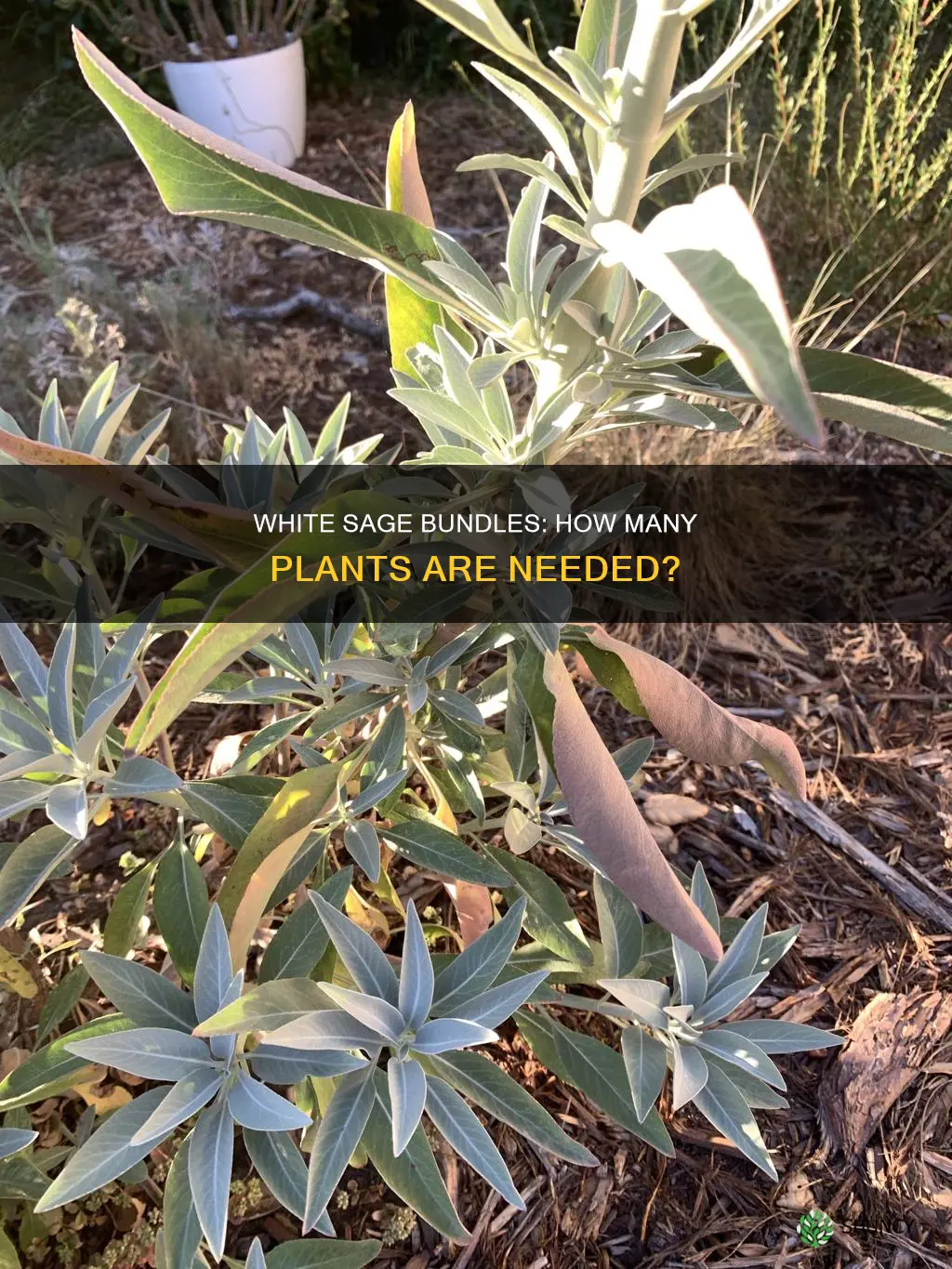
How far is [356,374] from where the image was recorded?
2562mm

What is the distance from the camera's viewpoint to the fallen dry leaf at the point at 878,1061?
3.86 feet

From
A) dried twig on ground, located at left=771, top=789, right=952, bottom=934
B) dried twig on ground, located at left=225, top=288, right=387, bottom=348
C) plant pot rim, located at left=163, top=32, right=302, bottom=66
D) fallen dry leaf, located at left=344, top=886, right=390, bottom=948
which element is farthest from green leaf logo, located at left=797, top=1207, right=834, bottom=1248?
plant pot rim, located at left=163, top=32, right=302, bottom=66

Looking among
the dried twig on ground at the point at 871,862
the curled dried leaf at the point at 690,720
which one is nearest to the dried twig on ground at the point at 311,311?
the dried twig on ground at the point at 871,862

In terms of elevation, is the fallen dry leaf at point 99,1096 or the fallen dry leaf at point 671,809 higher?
the fallen dry leaf at point 99,1096

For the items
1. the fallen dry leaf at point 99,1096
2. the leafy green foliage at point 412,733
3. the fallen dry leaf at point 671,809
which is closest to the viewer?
the leafy green foliage at point 412,733

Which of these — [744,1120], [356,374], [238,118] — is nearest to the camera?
[744,1120]

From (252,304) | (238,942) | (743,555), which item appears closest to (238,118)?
(252,304)

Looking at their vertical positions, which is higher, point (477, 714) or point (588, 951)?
point (477, 714)

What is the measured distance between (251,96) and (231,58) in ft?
0.66

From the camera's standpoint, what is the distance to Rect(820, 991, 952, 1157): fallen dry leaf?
1176mm

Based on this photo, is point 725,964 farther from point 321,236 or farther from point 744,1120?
point 321,236

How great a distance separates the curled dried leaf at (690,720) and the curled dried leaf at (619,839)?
0.08 meters

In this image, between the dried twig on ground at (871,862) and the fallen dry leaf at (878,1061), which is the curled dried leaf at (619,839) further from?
the dried twig on ground at (871,862)

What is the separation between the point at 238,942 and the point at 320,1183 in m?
0.20
